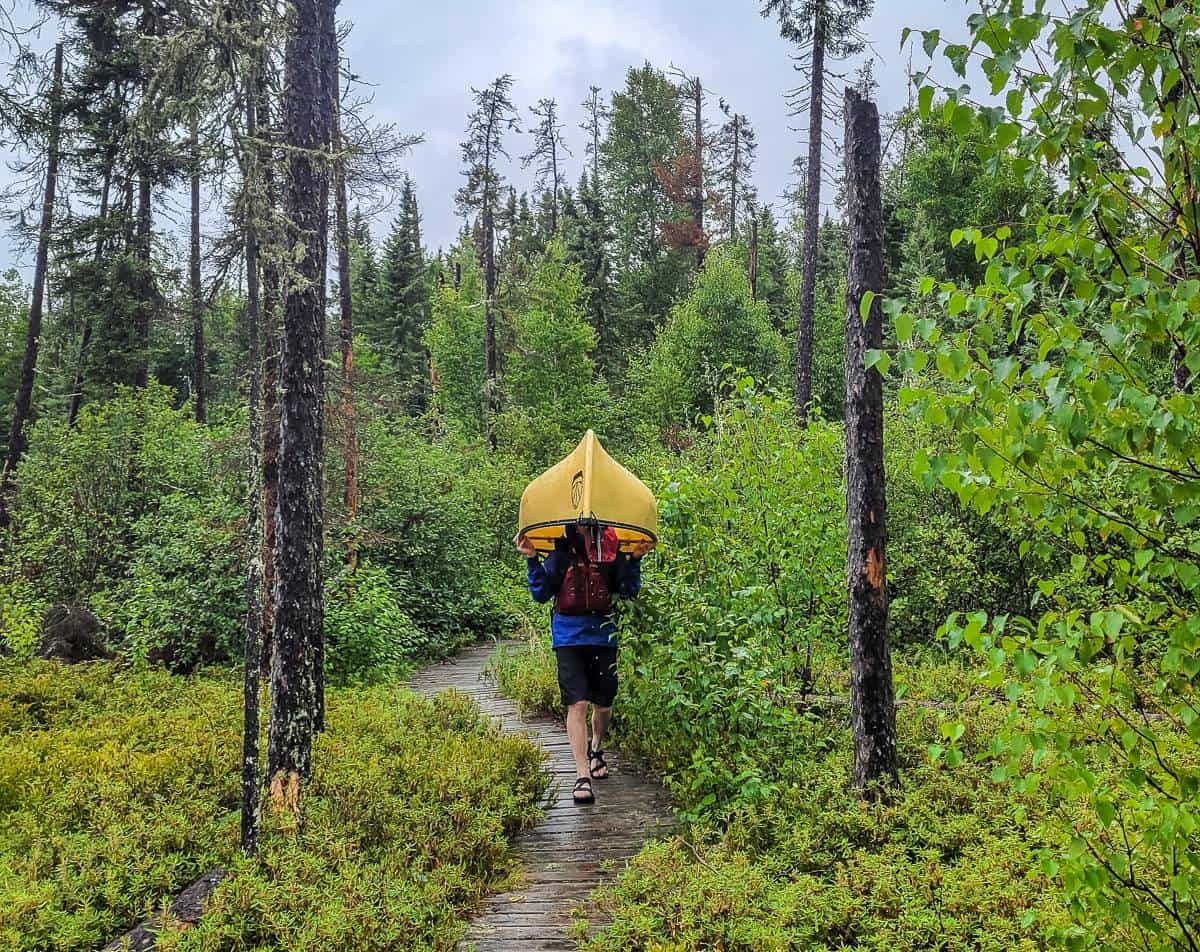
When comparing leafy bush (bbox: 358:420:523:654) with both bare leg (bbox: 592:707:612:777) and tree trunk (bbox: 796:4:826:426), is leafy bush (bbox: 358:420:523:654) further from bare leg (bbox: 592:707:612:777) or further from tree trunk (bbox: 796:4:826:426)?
tree trunk (bbox: 796:4:826:426)

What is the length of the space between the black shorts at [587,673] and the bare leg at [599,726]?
118 mm

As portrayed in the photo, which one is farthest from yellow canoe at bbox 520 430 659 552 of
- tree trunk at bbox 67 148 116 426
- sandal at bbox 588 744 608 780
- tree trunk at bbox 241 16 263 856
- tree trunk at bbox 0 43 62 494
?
tree trunk at bbox 67 148 116 426

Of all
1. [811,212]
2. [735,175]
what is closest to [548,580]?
[811,212]

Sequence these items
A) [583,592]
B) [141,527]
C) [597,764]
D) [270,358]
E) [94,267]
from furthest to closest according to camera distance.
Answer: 1. [94,267]
2. [141,527]
3. [597,764]
4. [583,592]
5. [270,358]

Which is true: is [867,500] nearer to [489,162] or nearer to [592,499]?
[592,499]

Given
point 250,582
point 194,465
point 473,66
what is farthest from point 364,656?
point 473,66

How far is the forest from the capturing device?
1984 mm

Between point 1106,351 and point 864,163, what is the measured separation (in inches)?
152

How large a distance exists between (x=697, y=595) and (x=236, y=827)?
3666mm

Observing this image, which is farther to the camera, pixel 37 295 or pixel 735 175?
pixel 735 175

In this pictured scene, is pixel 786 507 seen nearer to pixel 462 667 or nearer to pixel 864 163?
pixel 864 163

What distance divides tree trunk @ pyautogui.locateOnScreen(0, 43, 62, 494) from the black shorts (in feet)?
47.6

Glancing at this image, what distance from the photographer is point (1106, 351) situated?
2.01 meters

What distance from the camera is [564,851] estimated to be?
5516 mm
